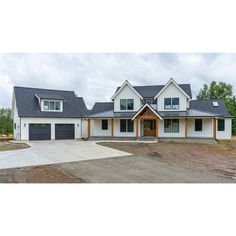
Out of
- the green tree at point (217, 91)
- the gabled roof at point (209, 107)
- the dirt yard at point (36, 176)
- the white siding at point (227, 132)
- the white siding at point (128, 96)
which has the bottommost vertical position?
the dirt yard at point (36, 176)

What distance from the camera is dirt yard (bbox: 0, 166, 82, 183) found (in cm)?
691

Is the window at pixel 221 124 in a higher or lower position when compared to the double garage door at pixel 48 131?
higher

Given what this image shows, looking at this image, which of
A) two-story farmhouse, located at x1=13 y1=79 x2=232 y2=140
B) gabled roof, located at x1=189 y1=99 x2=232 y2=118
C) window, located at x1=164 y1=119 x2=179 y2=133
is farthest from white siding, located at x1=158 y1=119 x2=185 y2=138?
gabled roof, located at x1=189 y1=99 x2=232 y2=118

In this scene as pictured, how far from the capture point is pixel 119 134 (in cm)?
2152

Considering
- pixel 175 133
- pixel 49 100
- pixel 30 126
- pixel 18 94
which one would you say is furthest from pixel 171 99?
pixel 18 94

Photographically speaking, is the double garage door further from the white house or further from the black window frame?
the black window frame

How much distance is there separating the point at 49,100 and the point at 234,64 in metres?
20.6

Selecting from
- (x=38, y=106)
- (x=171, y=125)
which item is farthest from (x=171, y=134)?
(x=38, y=106)

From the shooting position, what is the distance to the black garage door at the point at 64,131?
72.5 feet

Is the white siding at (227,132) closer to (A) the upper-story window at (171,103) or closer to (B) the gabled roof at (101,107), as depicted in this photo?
(A) the upper-story window at (171,103)

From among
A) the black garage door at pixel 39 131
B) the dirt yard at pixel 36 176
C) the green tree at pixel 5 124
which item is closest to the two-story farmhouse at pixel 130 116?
the black garage door at pixel 39 131

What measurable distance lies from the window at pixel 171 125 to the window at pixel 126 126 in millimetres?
3656

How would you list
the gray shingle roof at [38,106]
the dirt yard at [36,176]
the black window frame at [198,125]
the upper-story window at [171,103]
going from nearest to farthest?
the dirt yard at [36,176] → the black window frame at [198,125] → the upper-story window at [171,103] → the gray shingle roof at [38,106]
